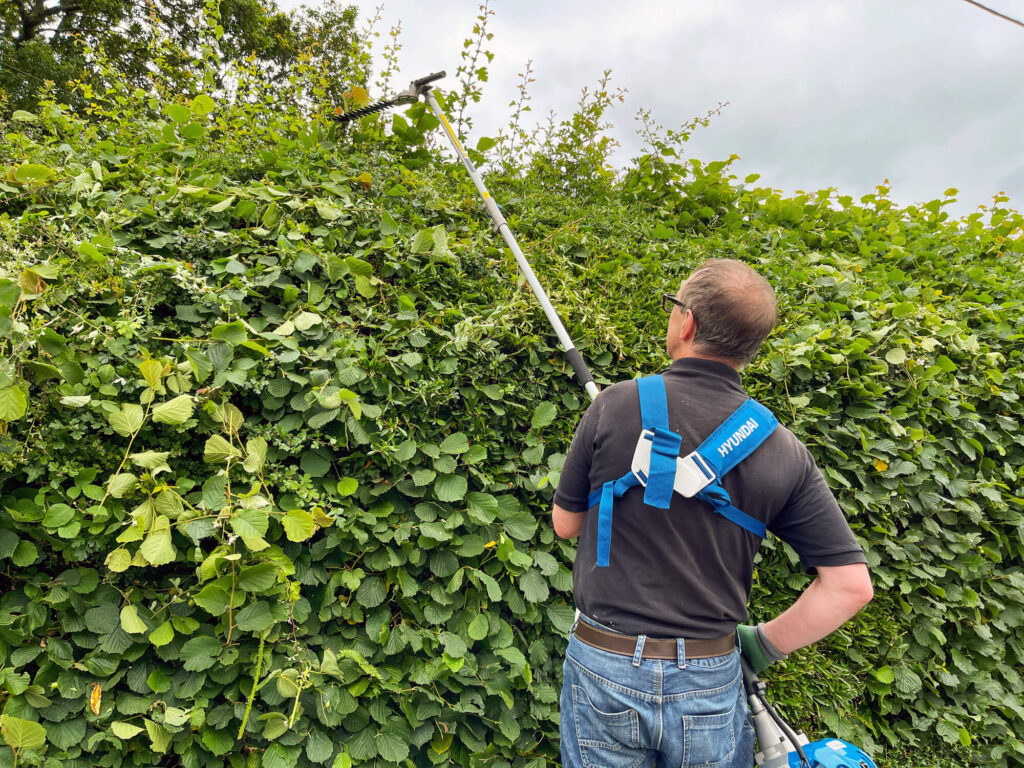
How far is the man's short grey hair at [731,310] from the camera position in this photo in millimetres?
1460

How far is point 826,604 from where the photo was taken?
1.44 meters

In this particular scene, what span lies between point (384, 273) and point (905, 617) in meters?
2.84

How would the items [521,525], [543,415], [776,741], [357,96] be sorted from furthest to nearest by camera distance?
[357,96] < [543,415] < [521,525] < [776,741]

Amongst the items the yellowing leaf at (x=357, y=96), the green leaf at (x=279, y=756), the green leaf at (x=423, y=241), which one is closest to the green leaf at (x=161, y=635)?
the green leaf at (x=279, y=756)

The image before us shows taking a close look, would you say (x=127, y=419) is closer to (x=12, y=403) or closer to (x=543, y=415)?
(x=12, y=403)

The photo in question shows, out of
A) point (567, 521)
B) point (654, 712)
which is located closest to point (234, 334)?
point (567, 521)

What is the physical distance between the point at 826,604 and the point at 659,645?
1.48 feet

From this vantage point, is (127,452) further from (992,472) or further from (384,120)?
(992,472)

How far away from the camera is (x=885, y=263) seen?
12.8 feet

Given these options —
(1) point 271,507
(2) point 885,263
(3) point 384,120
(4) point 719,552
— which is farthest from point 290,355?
(2) point 885,263

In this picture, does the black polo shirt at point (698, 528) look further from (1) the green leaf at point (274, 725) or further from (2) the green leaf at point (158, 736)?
(2) the green leaf at point (158, 736)

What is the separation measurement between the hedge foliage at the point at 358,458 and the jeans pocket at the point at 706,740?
665mm

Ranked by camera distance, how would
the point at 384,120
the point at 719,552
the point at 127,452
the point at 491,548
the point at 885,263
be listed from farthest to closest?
the point at 885,263 < the point at 384,120 < the point at 491,548 < the point at 127,452 < the point at 719,552

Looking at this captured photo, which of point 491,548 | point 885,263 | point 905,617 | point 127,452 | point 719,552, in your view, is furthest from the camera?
point 885,263
